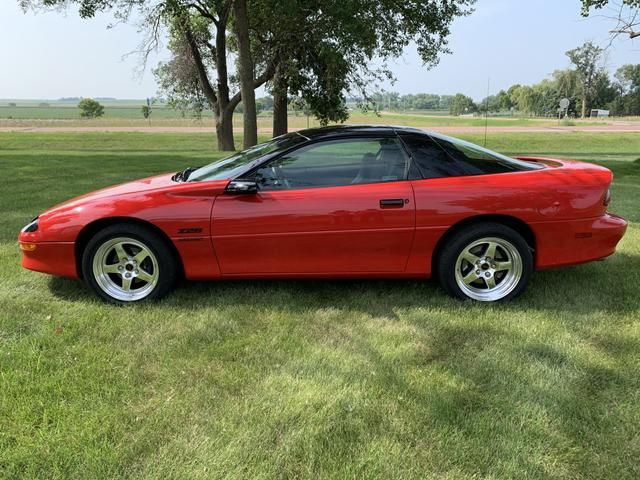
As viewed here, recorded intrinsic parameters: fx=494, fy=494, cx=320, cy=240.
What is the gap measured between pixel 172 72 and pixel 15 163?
14038 mm

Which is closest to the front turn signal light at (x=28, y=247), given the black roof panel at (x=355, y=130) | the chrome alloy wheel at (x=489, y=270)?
the black roof panel at (x=355, y=130)

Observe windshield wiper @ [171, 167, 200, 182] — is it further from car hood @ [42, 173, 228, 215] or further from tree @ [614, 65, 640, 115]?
tree @ [614, 65, 640, 115]

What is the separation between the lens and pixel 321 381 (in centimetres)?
276

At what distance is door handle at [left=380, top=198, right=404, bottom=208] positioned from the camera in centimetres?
368

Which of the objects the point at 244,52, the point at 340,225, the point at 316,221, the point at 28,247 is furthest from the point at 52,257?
the point at 244,52

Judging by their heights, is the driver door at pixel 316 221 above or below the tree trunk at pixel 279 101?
below

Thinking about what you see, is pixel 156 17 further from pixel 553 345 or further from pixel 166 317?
pixel 553 345

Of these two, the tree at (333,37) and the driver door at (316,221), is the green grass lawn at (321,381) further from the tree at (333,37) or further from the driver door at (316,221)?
the tree at (333,37)

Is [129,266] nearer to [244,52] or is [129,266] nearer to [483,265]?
[483,265]

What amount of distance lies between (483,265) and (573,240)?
708mm

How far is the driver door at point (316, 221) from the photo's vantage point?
3.67 meters

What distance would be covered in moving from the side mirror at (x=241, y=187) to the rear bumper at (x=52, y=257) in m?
1.27

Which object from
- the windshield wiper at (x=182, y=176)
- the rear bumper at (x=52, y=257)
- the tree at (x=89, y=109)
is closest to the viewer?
the rear bumper at (x=52, y=257)

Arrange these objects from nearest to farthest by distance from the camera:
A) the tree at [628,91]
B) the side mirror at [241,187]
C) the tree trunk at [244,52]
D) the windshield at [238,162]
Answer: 1. the side mirror at [241,187]
2. the windshield at [238,162]
3. the tree trunk at [244,52]
4. the tree at [628,91]
